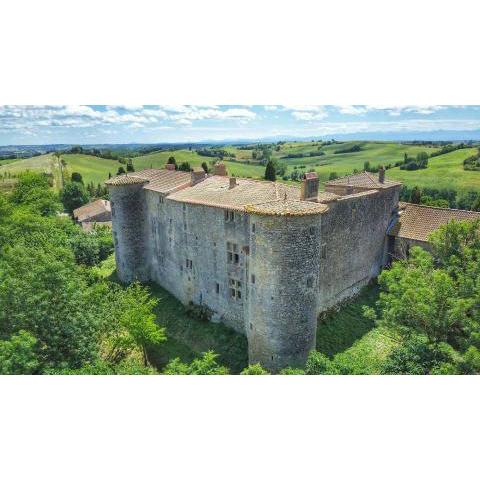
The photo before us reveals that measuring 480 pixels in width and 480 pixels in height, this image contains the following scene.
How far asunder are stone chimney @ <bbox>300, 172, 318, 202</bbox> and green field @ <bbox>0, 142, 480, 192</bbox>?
20.6 metres

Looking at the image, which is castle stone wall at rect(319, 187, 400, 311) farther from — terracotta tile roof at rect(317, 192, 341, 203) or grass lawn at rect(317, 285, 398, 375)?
grass lawn at rect(317, 285, 398, 375)

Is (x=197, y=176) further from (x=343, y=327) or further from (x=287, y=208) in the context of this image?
(x=343, y=327)

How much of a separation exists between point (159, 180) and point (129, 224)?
127 inches

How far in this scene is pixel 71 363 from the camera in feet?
50.4

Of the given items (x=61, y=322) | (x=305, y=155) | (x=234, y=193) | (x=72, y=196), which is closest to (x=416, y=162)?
(x=305, y=155)

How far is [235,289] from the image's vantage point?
2034 centimetres

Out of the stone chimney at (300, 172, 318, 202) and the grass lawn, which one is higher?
the stone chimney at (300, 172, 318, 202)

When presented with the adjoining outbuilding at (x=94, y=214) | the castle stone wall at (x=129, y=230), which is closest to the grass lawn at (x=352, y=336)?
the castle stone wall at (x=129, y=230)

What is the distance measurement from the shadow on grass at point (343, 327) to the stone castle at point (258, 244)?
28.3 inches

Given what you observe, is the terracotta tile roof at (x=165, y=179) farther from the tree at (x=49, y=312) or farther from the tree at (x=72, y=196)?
the tree at (x=72, y=196)

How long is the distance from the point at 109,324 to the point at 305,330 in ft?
27.9

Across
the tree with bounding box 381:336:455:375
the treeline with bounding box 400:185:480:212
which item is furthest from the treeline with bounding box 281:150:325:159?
the tree with bounding box 381:336:455:375

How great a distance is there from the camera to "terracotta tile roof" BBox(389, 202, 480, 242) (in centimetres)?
2653
